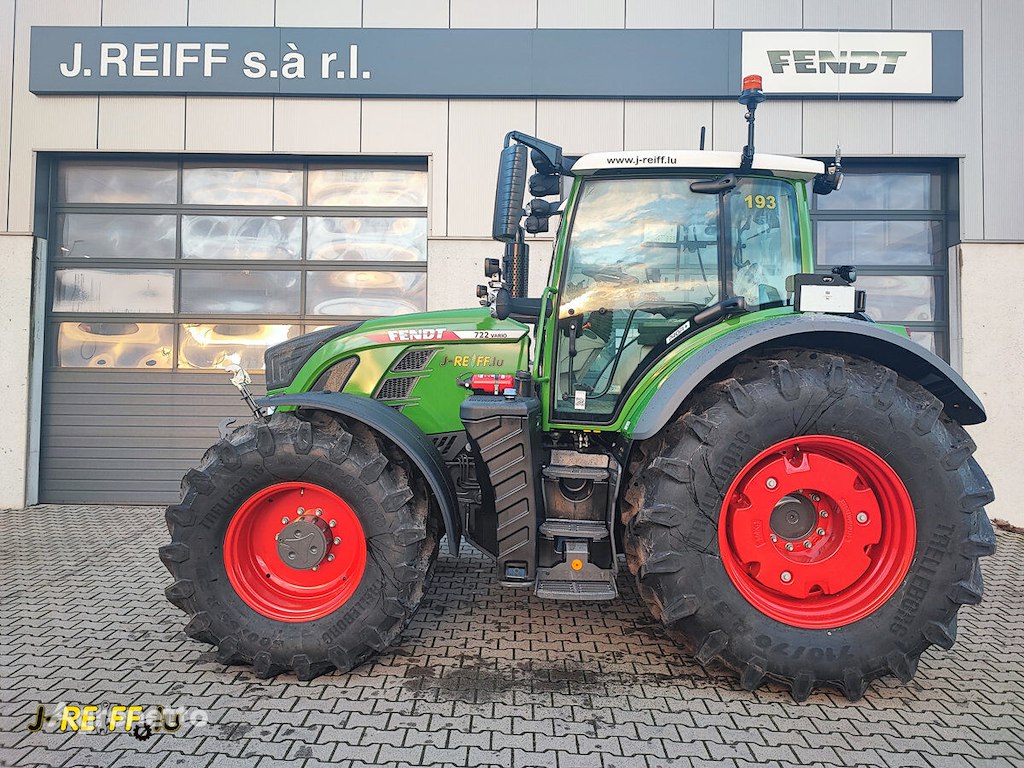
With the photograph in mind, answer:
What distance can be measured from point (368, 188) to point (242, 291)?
1.75 meters

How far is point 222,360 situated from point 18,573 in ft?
8.92

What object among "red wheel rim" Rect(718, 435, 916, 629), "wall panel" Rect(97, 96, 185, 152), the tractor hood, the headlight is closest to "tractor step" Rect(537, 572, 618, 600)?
"red wheel rim" Rect(718, 435, 916, 629)

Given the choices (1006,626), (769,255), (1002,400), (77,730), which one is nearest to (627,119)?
(769,255)

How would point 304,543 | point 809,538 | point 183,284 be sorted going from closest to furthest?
point 809,538, point 304,543, point 183,284

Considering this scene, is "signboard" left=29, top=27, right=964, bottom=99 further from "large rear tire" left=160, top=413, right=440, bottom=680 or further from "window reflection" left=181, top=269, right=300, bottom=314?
"large rear tire" left=160, top=413, right=440, bottom=680

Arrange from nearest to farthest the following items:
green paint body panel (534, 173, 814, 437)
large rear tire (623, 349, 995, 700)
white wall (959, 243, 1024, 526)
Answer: large rear tire (623, 349, 995, 700) < green paint body panel (534, 173, 814, 437) < white wall (959, 243, 1024, 526)

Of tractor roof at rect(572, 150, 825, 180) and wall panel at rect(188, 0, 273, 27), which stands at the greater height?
wall panel at rect(188, 0, 273, 27)

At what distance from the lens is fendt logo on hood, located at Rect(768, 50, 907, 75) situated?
5805mm

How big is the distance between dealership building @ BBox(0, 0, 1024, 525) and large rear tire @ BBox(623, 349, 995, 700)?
3.74 metres

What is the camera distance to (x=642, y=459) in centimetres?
279

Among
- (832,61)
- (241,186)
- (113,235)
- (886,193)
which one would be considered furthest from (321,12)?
(886,193)

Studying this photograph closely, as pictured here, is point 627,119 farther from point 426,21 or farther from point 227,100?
point 227,100

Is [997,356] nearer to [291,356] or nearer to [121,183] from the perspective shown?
[291,356]

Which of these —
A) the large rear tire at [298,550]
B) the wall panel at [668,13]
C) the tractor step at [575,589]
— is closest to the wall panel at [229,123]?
the wall panel at [668,13]
